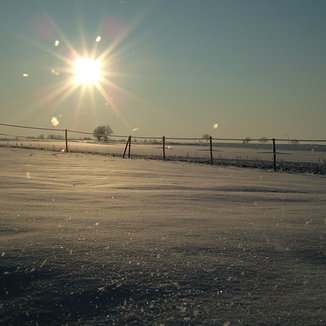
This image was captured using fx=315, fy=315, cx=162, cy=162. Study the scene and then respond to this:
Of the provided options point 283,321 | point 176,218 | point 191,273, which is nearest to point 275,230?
point 176,218

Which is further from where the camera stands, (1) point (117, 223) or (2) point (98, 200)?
(2) point (98, 200)

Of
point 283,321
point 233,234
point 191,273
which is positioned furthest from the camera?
point 233,234

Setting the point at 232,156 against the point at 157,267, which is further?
the point at 232,156

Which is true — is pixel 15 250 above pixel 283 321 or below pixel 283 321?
above

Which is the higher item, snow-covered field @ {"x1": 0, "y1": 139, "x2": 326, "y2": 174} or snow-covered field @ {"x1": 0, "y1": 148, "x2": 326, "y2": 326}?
snow-covered field @ {"x1": 0, "y1": 139, "x2": 326, "y2": 174}

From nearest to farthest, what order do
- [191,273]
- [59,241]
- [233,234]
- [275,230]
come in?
[191,273] < [59,241] < [233,234] < [275,230]

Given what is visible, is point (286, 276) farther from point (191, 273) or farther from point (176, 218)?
point (176, 218)

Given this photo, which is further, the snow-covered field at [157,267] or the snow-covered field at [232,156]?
the snow-covered field at [232,156]

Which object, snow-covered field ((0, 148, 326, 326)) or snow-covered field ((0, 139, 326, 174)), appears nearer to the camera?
snow-covered field ((0, 148, 326, 326))

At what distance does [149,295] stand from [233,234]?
1.00 meters

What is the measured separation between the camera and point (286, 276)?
1371 millimetres

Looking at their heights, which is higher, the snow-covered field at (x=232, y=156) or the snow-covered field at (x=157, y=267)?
the snow-covered field at (x=232, y=156)

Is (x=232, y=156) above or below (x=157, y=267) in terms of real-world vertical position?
above

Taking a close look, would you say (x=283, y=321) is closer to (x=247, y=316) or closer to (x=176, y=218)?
(x=247, y=316)
